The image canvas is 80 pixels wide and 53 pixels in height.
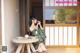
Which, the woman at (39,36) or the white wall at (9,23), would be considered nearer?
the white wall at (9,23)

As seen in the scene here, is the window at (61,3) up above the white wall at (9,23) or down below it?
above

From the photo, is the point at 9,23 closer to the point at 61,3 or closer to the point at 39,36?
the point at 39,36

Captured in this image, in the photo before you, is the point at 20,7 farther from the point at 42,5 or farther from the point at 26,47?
the point at 26,47

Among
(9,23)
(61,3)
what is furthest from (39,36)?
(61,3)

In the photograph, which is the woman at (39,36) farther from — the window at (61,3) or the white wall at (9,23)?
the window at (61,3)

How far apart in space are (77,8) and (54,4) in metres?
0.74

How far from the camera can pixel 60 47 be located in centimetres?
607

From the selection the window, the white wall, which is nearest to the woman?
the white wall

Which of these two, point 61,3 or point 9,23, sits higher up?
point 61,3

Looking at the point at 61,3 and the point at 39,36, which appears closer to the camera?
the point at 39,36

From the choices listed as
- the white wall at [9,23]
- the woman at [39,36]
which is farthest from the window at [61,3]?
the white wall at [9,23]

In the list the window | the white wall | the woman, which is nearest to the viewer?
the white wall

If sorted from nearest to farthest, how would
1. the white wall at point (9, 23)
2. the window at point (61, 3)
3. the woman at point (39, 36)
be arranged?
the white wall at point (9, 23) → the woman at point (39, 36) → the window at point (61, 3)

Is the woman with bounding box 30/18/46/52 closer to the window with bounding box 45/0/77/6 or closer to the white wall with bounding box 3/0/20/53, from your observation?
the white wall with bounding box 3/0/20/53
